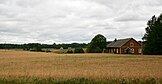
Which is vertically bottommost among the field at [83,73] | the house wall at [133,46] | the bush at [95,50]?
the field at [83,73]

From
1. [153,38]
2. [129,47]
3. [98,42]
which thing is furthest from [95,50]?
[153,38]

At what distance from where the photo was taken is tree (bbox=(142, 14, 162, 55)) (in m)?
72.2

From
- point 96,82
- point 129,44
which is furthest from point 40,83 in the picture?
point 129,44

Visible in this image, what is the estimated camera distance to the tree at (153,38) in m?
72.2

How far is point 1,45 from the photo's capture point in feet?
472

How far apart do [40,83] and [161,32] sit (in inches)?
2516

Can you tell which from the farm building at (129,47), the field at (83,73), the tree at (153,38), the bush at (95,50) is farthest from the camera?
the bush at (95,50)

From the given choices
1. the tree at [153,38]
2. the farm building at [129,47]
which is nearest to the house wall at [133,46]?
the farm building at [129,47]

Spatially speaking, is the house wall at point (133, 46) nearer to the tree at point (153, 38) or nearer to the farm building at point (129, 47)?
the farm building at point (129, 47)

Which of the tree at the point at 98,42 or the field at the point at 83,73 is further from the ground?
the tree at the point at 98,42

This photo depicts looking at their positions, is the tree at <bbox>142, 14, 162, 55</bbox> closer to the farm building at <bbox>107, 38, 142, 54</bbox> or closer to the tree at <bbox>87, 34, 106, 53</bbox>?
the farm building at <bbox>107, 38, 142, 54</bbox>

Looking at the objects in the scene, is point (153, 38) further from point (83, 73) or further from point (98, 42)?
point (83, 73)

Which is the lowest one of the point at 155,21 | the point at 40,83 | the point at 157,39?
the point at 40,83

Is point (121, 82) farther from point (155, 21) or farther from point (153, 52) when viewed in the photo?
point (155, 21)
